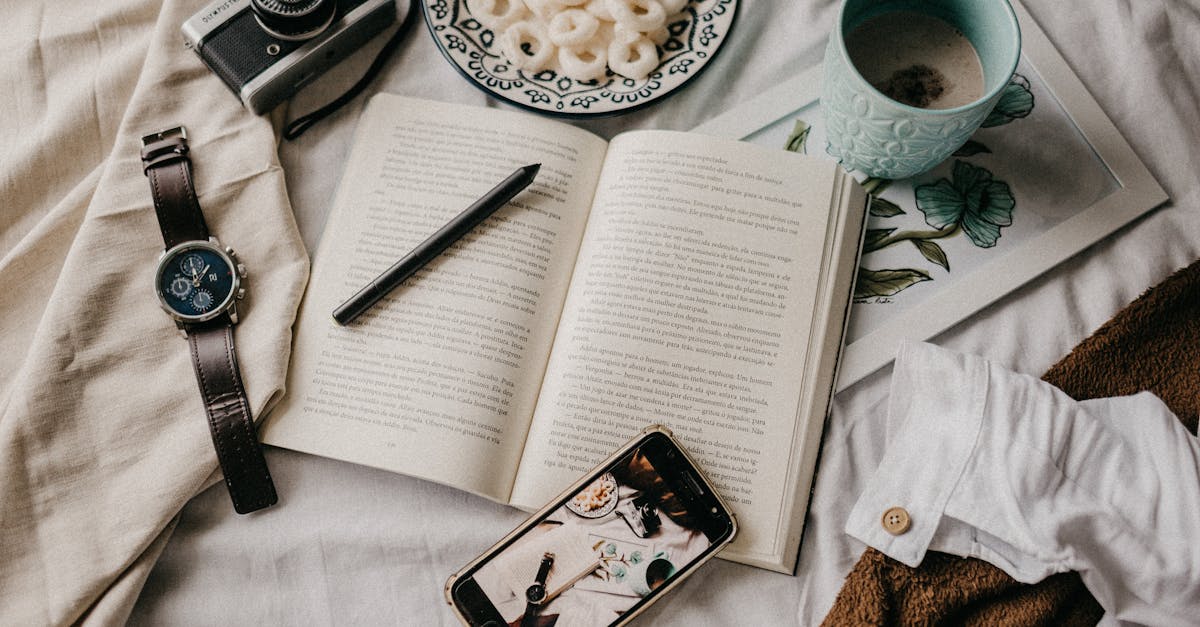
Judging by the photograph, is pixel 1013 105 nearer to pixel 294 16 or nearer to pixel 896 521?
pixel 896 521

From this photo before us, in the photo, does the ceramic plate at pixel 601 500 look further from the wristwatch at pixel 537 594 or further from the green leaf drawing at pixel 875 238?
the green leaf drawing at pixel 875 238

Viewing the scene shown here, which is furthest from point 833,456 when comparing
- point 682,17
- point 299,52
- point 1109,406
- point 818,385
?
point 299,52

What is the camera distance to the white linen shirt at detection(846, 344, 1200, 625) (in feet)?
1.63

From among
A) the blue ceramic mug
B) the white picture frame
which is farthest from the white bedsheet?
the blue ceramic mug

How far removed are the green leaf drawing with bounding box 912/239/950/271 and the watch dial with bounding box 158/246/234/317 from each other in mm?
487

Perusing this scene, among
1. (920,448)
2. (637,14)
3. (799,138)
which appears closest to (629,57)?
(637,14)

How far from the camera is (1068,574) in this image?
520 millimetres

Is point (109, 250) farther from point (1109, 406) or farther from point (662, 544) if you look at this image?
point (1109, 406)

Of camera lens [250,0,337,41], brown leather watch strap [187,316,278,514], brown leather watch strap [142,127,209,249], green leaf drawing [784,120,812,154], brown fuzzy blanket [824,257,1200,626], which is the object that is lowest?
brown fuzzy blanket [824,257,1200,626]

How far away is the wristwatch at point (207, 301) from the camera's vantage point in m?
0.55

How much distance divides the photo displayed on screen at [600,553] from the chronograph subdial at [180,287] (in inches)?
10.9

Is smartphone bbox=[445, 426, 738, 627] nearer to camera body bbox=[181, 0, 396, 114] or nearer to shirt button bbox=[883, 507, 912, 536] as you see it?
shirt button bbox=[883, 507, 912, 536]

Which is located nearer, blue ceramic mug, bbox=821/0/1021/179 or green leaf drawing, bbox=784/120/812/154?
blue ceramic mug, bbox=821/0/1021/179

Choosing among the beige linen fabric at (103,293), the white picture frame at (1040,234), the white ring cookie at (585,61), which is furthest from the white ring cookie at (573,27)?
the beige linen fabric at (103,293)
